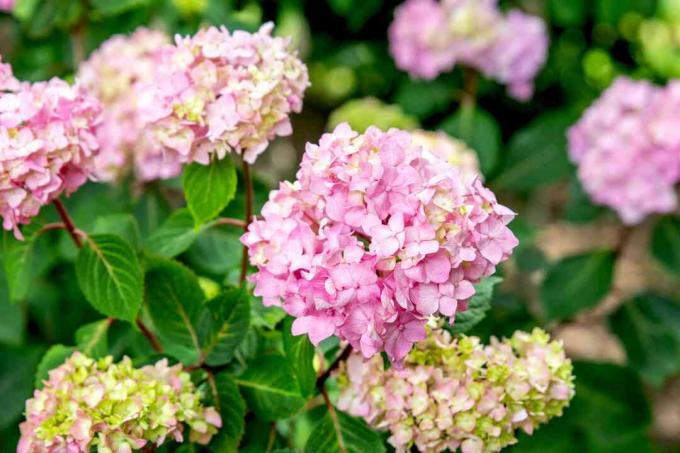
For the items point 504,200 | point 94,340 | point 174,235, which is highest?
point 174,235

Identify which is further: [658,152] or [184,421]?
[658,152]

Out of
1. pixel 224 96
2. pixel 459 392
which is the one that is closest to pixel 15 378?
pixel 224 96

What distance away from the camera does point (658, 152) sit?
1852 millimetres

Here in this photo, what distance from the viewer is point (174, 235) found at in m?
1.24

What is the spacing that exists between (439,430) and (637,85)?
48.0 inches

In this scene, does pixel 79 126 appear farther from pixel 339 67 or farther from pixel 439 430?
pixel 339 67

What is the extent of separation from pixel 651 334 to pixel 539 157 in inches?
21.1

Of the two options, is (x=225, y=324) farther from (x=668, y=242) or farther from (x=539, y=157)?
(x=539, y=157)

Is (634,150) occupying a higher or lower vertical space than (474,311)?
lower

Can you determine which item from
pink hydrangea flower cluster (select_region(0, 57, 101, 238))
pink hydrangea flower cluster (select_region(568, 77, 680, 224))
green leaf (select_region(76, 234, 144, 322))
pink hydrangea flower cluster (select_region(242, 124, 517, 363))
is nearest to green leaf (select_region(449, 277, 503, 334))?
pink hydrangea flower cluster (select_region(242, 124, 517, 363))

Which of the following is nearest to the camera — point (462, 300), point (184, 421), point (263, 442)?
point (462, 300)

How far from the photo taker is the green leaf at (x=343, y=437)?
1043 mm

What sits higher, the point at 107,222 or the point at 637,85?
the point at 107,222

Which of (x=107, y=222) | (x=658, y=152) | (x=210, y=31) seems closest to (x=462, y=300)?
(x=210, y=31)
